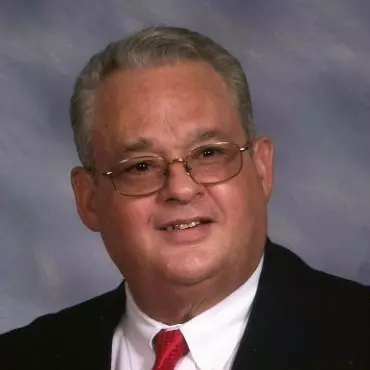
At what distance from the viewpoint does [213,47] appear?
2086 millimetres

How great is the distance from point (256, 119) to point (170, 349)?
519 mm

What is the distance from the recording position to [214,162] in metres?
2.00

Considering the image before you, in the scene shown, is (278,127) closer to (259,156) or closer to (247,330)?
(259,156)

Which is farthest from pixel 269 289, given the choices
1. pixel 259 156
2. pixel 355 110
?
pixel 355 110

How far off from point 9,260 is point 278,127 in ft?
2.29

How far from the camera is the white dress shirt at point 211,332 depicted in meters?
2.06

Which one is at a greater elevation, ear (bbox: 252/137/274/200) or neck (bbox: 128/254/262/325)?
ear (bbox: 252/137/274/200)

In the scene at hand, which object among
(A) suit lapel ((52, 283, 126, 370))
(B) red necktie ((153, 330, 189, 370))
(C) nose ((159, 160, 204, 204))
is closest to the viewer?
(C) nose ((159, 160, 204, 204))

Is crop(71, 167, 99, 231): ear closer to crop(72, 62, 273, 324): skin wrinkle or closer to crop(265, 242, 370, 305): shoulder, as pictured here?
crop(72, 62, 273, 324): skin wrinkle

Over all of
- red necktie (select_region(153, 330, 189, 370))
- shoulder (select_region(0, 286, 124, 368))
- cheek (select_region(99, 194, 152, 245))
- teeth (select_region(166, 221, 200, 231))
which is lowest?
red necktie (select_region(153, 330, 189, 370))

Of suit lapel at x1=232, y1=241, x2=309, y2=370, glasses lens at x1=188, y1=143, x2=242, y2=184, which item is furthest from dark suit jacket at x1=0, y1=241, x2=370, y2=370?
glasses lens at x1=188, y1=143, x2=242, y2=184

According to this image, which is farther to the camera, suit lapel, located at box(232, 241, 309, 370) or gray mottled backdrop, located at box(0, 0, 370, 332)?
gray mottled backdrop, located at box(0, 0, 370, 332)

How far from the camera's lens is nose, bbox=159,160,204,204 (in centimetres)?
195

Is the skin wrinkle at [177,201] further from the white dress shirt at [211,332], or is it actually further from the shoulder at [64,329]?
the shoulder at [64,329]
